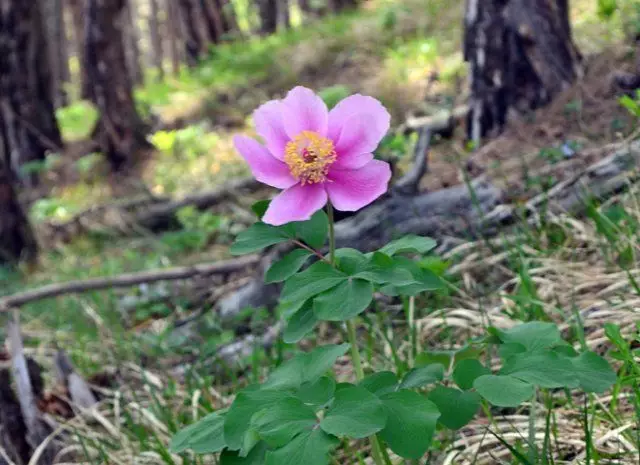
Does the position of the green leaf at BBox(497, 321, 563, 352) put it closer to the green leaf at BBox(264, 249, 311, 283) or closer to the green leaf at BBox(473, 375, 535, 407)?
the green leaf at BBox(473, 375, 535, 407)

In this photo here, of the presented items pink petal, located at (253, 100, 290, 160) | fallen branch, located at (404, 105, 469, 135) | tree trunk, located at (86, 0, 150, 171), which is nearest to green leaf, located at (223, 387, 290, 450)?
pink petal, located at (253, 100, 290, 160)

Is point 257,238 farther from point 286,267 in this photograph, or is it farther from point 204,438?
point 204,438

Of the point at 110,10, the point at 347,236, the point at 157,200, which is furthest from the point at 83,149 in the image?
the point at 347,236

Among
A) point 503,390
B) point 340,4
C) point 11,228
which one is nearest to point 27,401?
point 503,390

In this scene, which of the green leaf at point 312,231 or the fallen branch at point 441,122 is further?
the fallen branch at point 441,122

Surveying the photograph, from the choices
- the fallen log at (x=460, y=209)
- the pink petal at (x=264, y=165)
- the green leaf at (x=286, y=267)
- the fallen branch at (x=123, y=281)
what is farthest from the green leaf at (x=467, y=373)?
the fallen branch at (x=123, y=281)

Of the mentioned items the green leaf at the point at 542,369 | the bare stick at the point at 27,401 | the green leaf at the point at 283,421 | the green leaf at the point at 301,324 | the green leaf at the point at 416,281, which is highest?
the green leaf at the point at 416,281

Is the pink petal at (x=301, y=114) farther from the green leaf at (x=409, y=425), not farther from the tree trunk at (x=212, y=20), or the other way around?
the tree trunk at (x=212, y=20)

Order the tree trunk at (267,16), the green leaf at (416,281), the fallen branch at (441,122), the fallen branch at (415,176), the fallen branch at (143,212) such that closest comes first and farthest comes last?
1. the green leaf at (416,281)
2. the fallen branch at (415,176)
3. the fallen branch at (441,122)
4. the fallen branch at (143,212)
5. the tree trunk at (267,16)
